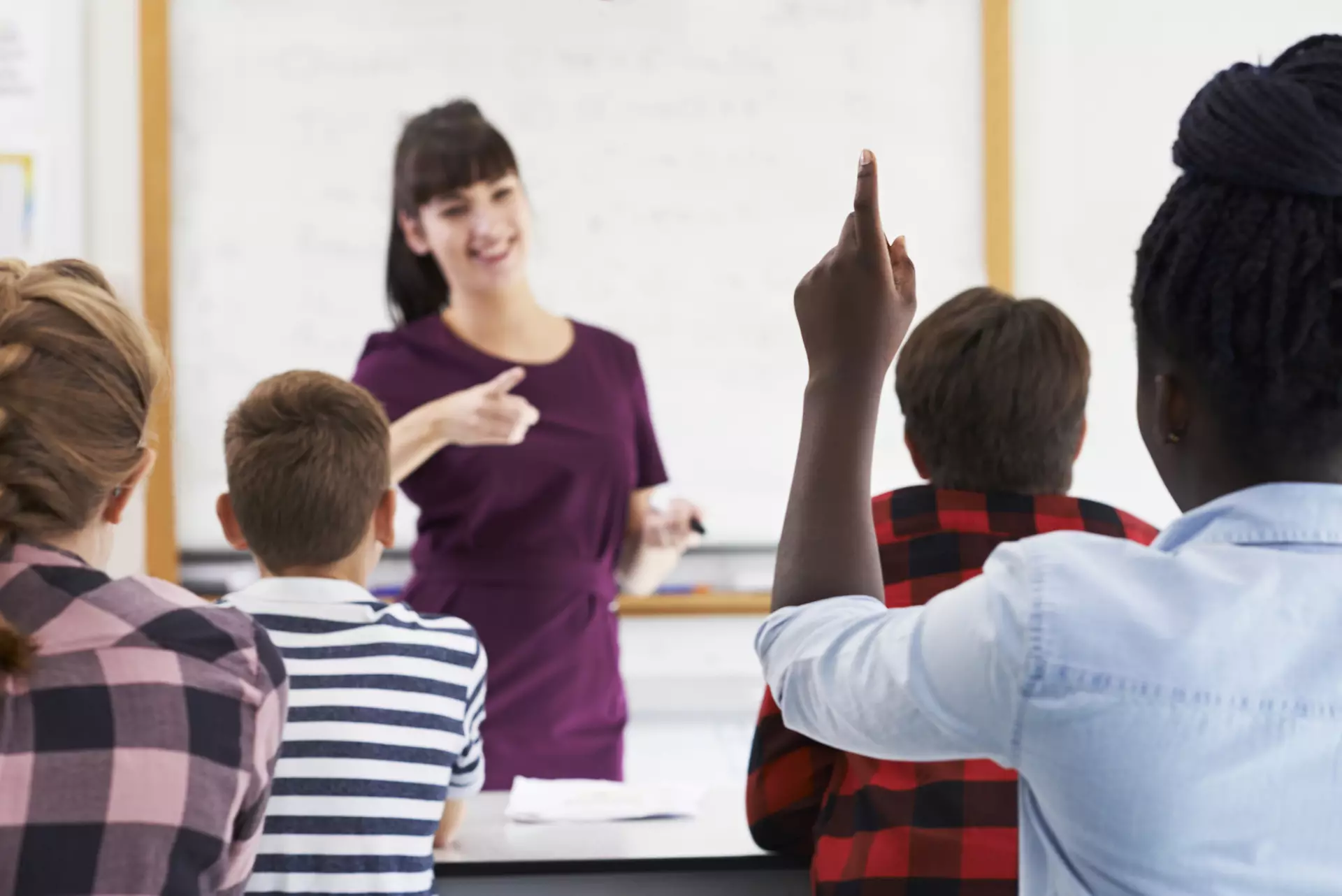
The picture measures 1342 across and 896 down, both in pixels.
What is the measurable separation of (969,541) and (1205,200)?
688 mm

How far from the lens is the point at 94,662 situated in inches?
35.4

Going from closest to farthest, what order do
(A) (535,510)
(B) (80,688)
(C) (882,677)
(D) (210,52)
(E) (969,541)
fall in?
(C) (882,677)
(B) (80,688)
(E) (969,541)
(A) (535,510)
(D) (210,52)

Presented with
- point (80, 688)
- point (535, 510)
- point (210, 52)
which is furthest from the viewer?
point (210, 52)

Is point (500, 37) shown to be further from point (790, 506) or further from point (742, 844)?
point (790, 506)

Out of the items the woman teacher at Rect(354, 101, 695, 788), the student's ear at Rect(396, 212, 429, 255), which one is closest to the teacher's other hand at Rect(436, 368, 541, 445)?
the woman teacher at Rect(354, 101, 695, 788)

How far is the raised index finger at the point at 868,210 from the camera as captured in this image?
0.62 m

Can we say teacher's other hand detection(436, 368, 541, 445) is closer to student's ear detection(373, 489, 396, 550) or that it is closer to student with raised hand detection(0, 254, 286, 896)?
student's ear detection(373, 489, 396, 550)

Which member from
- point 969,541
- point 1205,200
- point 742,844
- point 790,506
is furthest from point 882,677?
point 742,844

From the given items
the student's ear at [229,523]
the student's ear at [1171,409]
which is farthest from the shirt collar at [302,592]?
the student's ear at [1171,409]

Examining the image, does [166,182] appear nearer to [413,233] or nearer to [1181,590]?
[413,233]

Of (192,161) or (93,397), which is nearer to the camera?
(93,397)

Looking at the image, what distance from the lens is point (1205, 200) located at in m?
0.65

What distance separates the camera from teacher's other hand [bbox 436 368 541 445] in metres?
2.26

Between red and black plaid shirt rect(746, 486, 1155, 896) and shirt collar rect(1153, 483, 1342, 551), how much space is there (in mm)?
608
